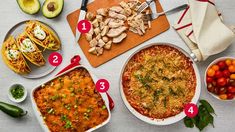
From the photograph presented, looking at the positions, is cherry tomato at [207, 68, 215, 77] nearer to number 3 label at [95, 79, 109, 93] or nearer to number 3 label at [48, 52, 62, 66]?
number 3 label at [95, 79, 109, 93]

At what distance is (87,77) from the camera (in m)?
1.90

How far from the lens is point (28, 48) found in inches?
75.6

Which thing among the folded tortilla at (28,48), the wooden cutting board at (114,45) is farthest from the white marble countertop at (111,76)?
the folded tortilla at (28,48)

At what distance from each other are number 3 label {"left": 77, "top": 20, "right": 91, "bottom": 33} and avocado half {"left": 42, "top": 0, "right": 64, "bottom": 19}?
0.12m

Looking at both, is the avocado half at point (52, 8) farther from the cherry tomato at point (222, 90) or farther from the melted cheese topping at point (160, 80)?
the cherry tomato at point (222, 90)

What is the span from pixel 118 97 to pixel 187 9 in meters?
0.53

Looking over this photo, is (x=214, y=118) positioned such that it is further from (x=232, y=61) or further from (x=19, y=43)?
(x=19, y=43)

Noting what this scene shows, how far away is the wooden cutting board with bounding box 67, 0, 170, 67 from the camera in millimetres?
2027

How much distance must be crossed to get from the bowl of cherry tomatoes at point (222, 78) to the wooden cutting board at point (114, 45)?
293 millimetres

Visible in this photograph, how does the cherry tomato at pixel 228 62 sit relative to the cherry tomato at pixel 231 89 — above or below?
above

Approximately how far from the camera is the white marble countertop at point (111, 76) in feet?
6.68

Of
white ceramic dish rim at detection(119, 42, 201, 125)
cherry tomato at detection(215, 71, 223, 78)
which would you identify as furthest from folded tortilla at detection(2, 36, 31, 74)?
cherry tomato at detection(215, 71, 223, 78)

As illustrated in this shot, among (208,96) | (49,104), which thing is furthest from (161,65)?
(49,104)

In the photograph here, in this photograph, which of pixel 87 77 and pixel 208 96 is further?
pixel 208 96
